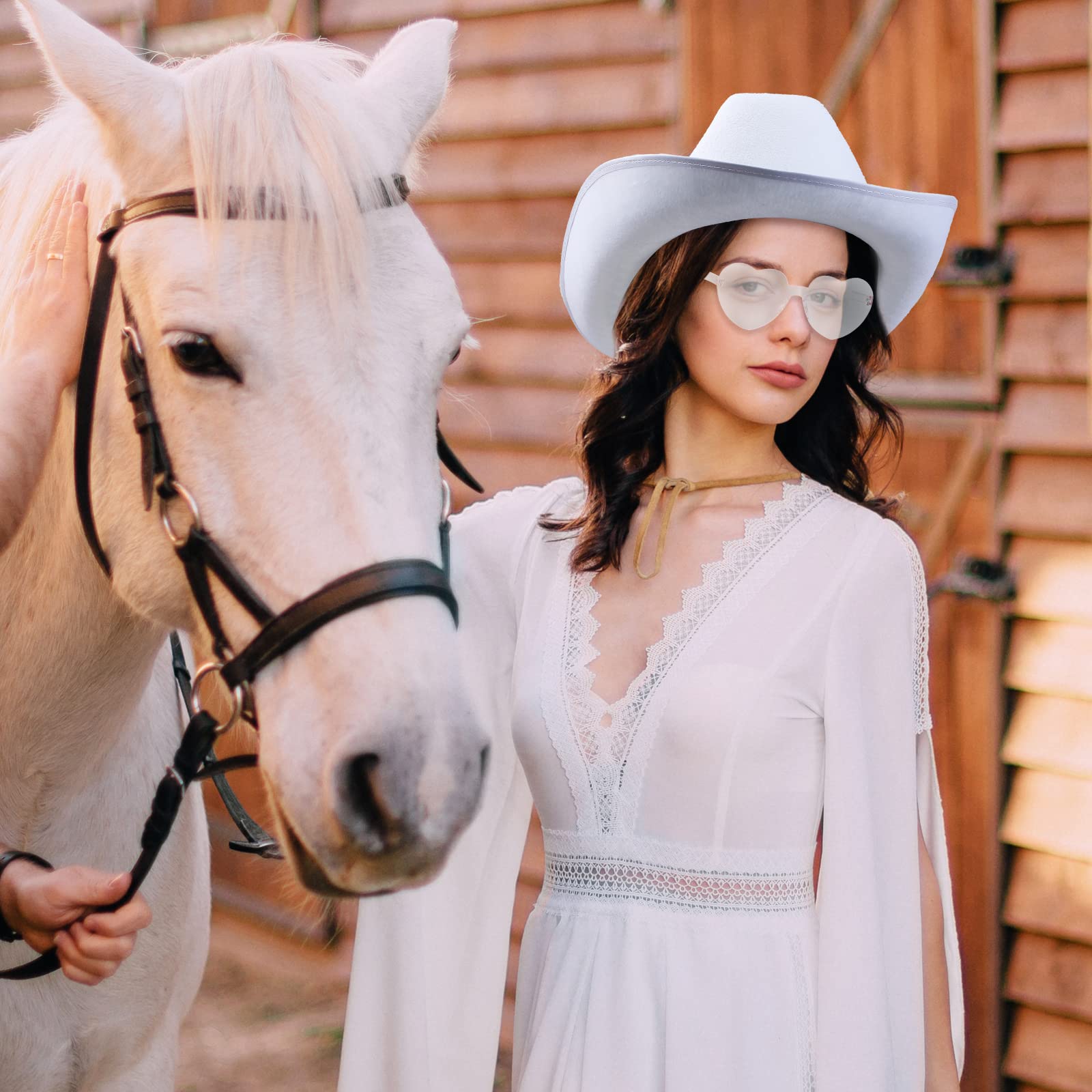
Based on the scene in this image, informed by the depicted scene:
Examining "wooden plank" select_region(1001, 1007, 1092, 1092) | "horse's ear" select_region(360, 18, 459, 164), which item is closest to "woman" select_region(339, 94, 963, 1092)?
"horse's ear" select_region(360, 18, 459, 164)

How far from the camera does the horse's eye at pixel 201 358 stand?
120 centimetres

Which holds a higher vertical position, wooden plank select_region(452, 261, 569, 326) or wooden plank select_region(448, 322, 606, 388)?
wooden plank select_region(452, 261, 569, 326)

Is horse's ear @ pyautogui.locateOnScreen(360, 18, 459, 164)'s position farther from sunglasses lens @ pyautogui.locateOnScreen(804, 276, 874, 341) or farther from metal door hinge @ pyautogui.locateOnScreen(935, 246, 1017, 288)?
metal door hinge @ pyautogui.locateOnScreen(935, 246, 1017, 288)

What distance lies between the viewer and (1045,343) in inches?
105

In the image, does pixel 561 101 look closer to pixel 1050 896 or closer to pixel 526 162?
pixel 526 162

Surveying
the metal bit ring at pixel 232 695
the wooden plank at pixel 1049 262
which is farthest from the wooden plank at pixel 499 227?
the metal bit ring at pixel 232 695

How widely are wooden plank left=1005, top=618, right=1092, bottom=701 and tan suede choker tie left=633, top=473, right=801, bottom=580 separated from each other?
1347 mm

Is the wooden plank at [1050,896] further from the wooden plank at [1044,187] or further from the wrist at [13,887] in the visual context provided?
the wrist at [13,887]

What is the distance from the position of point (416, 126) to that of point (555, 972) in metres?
1.03

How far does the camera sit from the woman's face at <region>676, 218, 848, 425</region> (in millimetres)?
1467

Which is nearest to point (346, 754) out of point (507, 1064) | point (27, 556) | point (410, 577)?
point (410, 577)

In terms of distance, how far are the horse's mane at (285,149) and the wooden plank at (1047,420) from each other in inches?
71.6

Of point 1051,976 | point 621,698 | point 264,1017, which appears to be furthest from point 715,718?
point 264,1017

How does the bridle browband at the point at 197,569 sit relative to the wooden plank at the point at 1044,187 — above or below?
below
